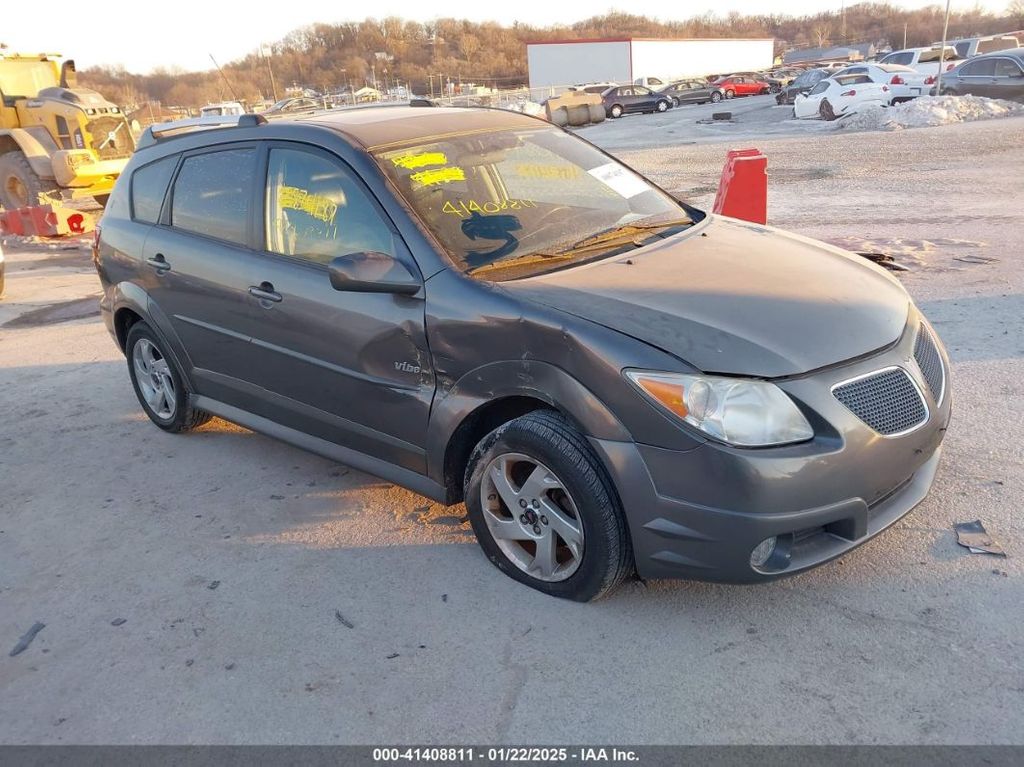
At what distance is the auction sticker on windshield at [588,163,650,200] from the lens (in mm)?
4332

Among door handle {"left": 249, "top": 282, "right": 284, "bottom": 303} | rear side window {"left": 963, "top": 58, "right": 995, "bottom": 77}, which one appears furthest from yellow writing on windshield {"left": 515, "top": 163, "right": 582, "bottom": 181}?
rear side window {"left": 963, "top": 58, "right": 995, "bottom": 77}

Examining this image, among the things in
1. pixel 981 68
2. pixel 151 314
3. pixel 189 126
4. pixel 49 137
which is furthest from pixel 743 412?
pixel 981 68

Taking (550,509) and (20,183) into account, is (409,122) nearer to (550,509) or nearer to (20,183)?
(550,509)

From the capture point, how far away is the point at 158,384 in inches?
215

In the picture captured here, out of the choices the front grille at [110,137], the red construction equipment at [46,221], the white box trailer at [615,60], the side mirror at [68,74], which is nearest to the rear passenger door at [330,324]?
the red construction equipment at [46,221]

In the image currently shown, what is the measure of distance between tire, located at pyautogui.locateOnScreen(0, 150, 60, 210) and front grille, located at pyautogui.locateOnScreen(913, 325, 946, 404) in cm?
1592

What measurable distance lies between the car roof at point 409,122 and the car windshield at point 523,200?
0.07 m

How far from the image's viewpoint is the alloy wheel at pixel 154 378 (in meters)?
5.32

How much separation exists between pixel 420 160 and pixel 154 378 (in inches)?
104

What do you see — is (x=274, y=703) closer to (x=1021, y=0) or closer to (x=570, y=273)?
(x=570, y=273)

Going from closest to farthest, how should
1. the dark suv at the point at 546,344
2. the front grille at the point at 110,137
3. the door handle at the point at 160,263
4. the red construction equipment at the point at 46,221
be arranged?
the dark suv at the point at 546,344 < the door handle at the point at 160,263 < the red construction equipment at the point at 46,221 < the front grille at the point at 110,137

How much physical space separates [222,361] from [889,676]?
3520mm
